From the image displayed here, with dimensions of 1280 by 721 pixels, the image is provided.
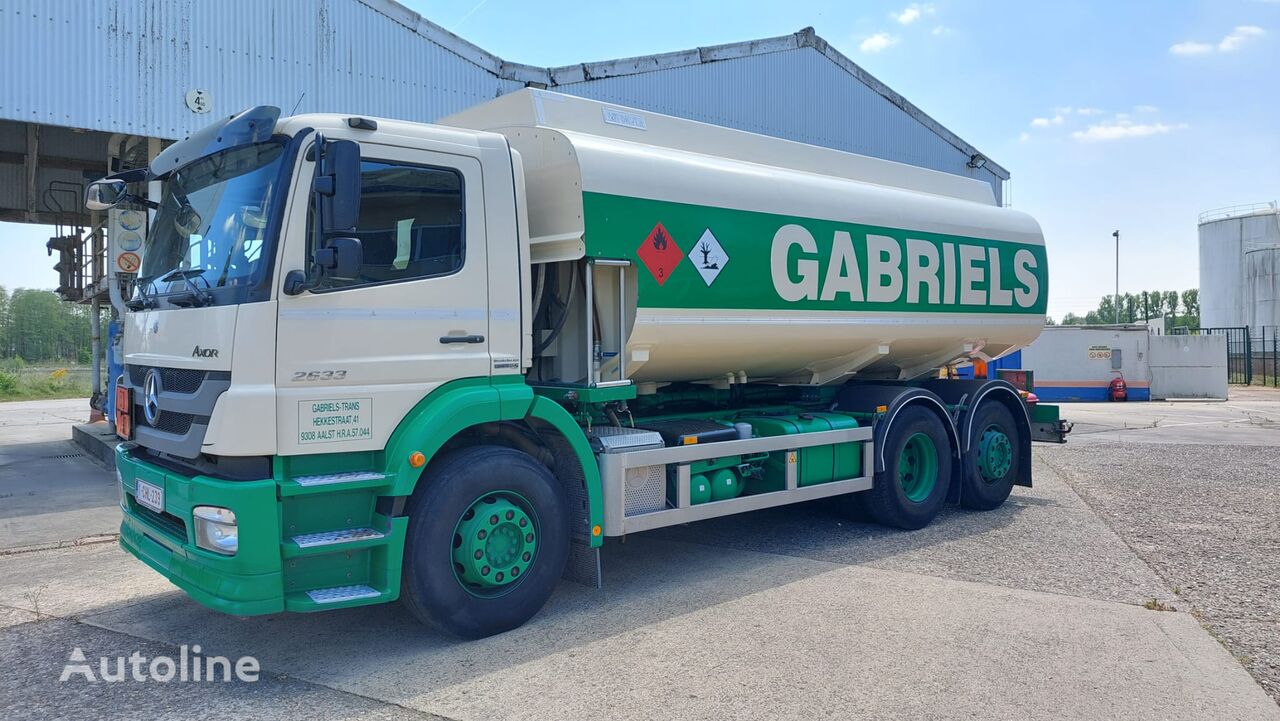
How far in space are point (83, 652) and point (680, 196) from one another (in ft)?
15.6

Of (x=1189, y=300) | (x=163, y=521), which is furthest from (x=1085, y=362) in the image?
(x=1189, y=300)

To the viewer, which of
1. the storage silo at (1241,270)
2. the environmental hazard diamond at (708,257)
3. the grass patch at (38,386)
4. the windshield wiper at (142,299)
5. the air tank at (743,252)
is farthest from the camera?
the storage silo at (1241,270)

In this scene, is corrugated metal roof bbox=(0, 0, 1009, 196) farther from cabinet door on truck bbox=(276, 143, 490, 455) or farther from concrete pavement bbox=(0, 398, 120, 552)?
cabinet door on truck bbox=(276, 143, 490, 455)

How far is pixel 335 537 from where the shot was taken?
4.58m

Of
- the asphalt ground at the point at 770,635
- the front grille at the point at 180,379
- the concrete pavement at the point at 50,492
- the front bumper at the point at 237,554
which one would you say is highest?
the front grille at the point at 180,379

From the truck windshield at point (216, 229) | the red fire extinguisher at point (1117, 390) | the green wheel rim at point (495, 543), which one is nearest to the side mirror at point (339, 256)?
the truck windshield at point (216, 229)

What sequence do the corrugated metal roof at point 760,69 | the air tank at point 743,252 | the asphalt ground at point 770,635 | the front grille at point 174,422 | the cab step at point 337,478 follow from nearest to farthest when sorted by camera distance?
the asphalt ground at point 770,635, the cab step at point 337,478, the front grille at point 174,422, the air tank at point 743,252, the corrugated metal roof at point 760,69

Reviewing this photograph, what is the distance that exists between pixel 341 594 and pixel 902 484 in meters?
5.70

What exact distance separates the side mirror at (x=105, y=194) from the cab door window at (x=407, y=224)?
212 centimetres

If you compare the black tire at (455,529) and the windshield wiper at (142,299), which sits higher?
the windshield wiper at (142,299)

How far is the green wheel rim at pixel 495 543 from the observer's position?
498 cm

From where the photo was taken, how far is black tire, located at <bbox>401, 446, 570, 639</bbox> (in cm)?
479

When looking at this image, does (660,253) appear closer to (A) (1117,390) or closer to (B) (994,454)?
(B) (994,454)

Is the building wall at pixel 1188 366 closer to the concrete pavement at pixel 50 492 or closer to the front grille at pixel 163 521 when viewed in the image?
the concrete pavement at pixel 50 492
